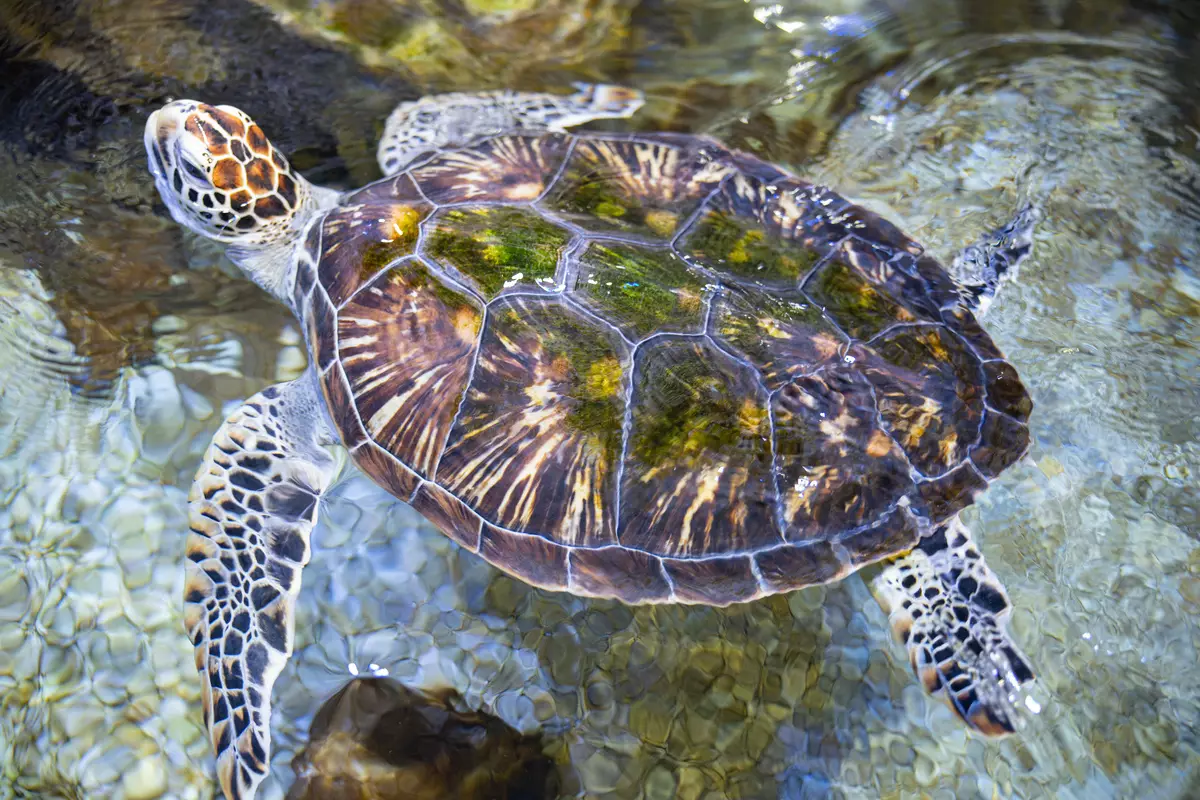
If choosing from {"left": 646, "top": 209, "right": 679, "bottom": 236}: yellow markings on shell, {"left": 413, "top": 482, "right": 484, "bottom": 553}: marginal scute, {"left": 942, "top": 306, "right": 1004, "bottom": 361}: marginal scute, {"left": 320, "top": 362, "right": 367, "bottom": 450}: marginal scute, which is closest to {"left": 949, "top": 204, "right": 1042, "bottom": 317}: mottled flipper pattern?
{"left": 942, "top": 306, "right": 1004, "bottom": 361}: marginal scute

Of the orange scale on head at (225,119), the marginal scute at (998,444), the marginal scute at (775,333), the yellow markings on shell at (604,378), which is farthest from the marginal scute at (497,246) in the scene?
the marginal scute at (998,444)

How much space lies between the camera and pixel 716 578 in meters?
2.22

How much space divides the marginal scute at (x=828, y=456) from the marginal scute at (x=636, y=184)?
30.6 inches

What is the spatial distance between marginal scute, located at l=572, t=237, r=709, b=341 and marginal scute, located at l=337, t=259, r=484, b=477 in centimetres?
38

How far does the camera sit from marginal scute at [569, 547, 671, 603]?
7.32 feet

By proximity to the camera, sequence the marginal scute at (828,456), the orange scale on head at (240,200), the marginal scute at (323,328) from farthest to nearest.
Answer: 1. the orange scale on head at (240,200)
2. the marginal scute at (323,328)
3. the marginal scute at (828,456)

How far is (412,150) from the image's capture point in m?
3.20

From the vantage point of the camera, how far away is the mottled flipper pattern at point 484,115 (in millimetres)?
3217

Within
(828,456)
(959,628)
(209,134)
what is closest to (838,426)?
(828,456)

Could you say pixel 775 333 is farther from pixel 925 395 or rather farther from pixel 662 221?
pixel 662 221

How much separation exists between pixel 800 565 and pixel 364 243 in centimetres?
178

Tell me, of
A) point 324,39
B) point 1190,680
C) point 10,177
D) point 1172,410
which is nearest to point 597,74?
point 324,39

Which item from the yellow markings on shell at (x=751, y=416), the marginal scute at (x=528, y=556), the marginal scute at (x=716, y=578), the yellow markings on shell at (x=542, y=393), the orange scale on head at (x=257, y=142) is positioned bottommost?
the marginal scute at (x=528, y=556)

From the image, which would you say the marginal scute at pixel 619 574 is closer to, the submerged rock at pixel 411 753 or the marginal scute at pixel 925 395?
the submerged rock at pixel 411 753
